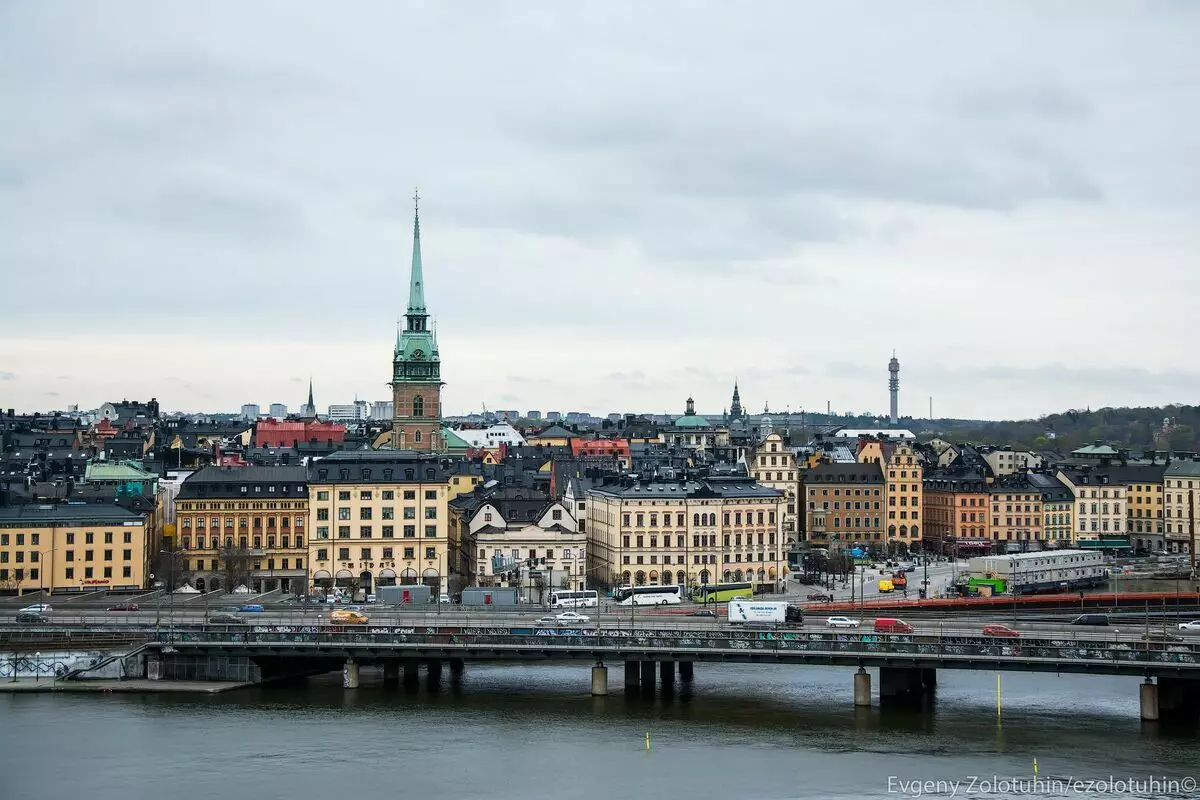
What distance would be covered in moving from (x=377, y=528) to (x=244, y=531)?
962 cm

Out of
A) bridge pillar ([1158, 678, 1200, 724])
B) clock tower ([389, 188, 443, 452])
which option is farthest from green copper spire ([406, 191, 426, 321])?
bridge pillar ([1158, 678, 1200, 724])

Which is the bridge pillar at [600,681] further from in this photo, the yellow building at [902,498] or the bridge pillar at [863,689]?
the yellow building at [902,498]

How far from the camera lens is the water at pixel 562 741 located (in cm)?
5378

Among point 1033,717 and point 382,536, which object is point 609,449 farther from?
point 1033,717

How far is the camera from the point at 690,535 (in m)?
100

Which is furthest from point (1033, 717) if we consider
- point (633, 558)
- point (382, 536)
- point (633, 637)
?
point (382, 536)

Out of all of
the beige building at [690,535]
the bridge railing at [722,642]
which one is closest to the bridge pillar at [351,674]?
the bridge railing at [722,642]

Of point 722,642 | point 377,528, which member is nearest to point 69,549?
point 377,528

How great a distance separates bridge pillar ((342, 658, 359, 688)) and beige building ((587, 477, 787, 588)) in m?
30.1

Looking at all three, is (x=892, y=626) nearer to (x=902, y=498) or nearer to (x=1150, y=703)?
(x=1150, y=703)

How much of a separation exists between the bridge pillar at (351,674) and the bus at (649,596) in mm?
22992

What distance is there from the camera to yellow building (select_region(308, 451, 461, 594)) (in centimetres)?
9738

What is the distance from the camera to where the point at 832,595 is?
97375 millimetres

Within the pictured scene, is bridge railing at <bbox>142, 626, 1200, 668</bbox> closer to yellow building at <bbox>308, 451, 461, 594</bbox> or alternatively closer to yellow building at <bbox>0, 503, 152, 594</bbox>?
yellow building at <bbox>308, 451, 461, 594</bbox>
